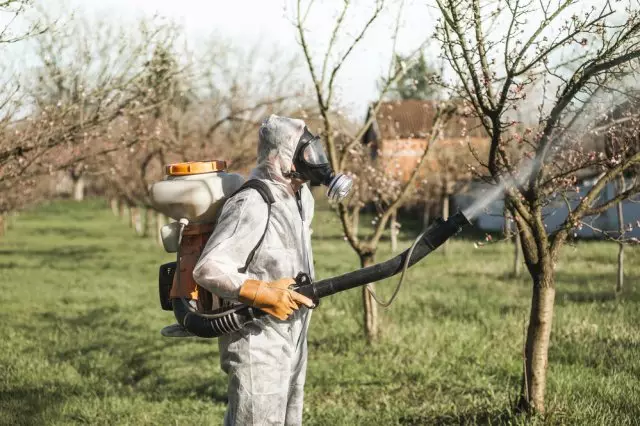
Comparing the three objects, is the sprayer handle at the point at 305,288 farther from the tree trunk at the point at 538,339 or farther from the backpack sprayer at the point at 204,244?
the tree trunk at the point at 538,339

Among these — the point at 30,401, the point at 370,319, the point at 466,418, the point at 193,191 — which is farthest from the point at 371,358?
the point at 193,191

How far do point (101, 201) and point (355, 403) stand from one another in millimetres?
60565

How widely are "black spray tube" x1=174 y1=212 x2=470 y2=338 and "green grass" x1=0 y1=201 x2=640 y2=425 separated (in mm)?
2093

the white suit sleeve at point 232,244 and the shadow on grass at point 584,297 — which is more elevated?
the white suit sleeve at point 232,244

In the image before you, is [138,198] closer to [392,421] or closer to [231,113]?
[231,113]

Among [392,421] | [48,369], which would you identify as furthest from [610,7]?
[48,369]

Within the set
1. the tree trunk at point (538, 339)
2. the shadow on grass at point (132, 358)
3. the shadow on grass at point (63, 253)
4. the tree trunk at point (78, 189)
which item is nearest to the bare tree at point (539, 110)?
the tree trunk at point (538, 339)

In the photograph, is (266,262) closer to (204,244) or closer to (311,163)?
(204,244)

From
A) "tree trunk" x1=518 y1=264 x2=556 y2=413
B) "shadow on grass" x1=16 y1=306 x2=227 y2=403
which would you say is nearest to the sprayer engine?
"tree trunk" x1=518 y1=264 x2=556 y2=413

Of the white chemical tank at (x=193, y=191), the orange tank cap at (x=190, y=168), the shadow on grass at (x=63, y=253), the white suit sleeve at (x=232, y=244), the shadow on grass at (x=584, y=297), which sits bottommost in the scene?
the shadow on grass at (x=63, y=253)

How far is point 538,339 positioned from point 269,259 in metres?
2.37

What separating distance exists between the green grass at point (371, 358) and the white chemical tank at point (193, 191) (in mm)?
2748

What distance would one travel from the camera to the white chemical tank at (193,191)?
3.50 metres

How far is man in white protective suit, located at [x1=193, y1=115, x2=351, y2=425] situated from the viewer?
343cm
